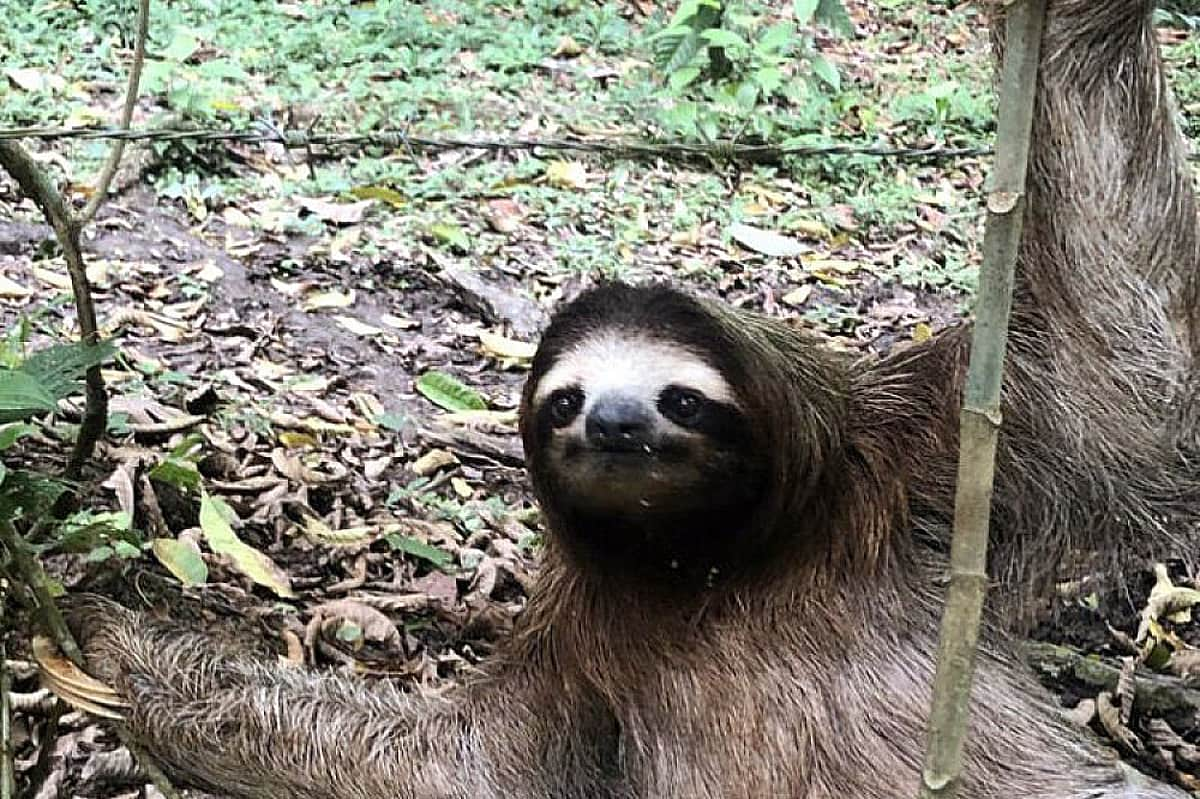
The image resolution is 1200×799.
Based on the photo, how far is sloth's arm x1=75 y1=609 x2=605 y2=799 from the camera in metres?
5.25

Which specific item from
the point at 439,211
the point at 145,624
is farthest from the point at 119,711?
the point at 439,211

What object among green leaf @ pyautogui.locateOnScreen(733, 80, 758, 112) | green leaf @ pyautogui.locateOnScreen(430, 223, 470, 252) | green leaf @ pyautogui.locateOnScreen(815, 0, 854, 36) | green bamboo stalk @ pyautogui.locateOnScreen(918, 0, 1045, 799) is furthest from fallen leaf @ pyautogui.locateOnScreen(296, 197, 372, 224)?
green bamboo stalk @ pyautogui.locateOnScreen(918, 0, 1045, 799)

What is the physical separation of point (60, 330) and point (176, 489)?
2067 millimetres

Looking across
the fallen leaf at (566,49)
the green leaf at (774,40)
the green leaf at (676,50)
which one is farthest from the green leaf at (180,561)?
the fallen leaf at (566,49)

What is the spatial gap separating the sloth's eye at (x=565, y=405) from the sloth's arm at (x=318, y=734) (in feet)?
3.79

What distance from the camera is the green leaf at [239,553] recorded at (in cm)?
614

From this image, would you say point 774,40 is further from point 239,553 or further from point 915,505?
point 915,505

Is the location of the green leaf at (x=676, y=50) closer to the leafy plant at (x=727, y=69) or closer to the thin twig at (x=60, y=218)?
the leafy plant at (x=727, y=69)

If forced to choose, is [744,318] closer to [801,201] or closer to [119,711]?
[119,711]

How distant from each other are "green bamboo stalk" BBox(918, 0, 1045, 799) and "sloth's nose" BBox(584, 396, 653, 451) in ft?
5.48

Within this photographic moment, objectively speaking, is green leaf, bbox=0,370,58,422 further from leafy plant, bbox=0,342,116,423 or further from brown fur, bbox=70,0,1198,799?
brown fur, bbox=70,0,1198,799

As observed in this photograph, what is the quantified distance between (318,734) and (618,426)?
1876 mm

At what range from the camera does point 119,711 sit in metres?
4.79

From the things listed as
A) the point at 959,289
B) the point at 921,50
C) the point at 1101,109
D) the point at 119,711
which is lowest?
the point at 119,711
